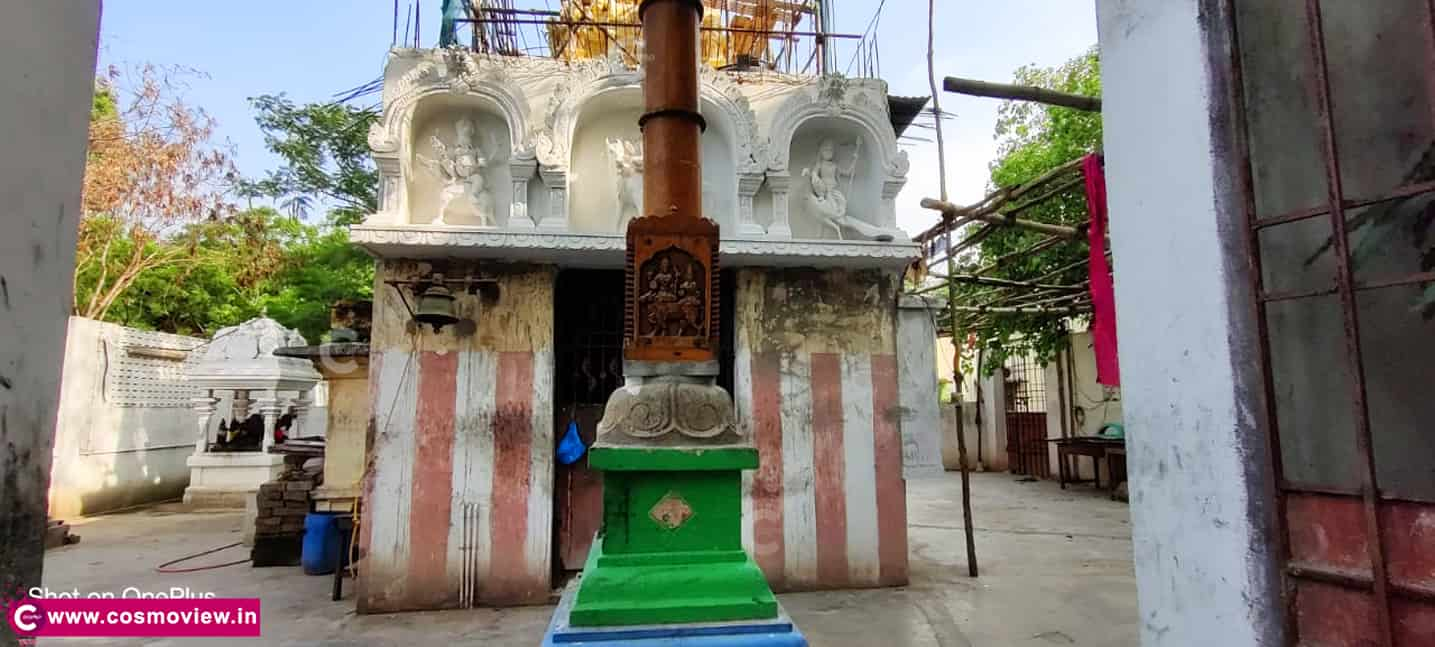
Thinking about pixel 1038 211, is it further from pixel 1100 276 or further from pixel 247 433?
pixel 247 433

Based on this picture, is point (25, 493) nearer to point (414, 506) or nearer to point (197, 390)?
point (414, 506)

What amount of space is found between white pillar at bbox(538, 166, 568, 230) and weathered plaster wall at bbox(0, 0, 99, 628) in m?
5.84

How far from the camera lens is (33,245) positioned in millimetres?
1534

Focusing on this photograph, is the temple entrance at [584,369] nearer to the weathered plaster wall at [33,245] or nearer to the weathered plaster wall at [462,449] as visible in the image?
the weathered plaster wall at [462,449]

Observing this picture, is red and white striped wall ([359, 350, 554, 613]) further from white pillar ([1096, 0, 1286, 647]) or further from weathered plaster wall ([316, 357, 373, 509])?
white pillar ([1096, 0, 1286, 647])

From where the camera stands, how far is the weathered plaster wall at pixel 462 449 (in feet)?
22.9

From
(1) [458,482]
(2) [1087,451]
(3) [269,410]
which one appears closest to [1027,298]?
(2) [1087,451]

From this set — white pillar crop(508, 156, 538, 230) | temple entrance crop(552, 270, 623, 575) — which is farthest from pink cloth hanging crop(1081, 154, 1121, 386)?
white pillar crop(508, 156, 538, 230)

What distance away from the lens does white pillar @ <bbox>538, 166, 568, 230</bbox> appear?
7.48 meters

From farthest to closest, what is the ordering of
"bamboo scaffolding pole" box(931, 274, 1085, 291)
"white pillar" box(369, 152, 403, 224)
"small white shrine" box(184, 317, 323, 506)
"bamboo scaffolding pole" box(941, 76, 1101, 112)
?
"small white shrine" box(184, 317, 323, 506)
"bamboo scaffolding pole" box(931, 274, 1085, 291)
"white pillar" box(369, 152, 403, 224)
"bamboo scaffolding pole" box(941, 76, 1101, 112)

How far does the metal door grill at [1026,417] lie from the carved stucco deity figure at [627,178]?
45.4ft

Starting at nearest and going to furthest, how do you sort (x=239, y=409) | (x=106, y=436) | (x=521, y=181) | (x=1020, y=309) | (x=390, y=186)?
1. (x=390, y=186)
2. (x=521, y=181)
3. (x=1020, y=309)
4. (x=106, y=436)
5. (x=239, y=409)

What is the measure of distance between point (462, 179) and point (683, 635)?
19.9 ft

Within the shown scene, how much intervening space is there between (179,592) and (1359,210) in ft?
34.4
